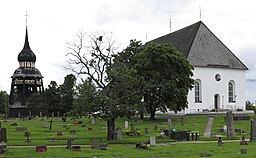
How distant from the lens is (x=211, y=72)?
2785 inches

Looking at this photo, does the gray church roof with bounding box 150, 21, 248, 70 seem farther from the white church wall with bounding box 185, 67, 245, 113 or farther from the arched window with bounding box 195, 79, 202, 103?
the arched window with bounding box 195, 79, 202, 103

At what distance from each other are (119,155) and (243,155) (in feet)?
21.9

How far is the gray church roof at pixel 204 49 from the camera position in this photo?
227 feet

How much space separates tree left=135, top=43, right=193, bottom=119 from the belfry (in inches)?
1523

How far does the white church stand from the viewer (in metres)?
69.4

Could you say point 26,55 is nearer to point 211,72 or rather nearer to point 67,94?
point 67,94

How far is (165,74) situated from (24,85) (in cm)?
4591

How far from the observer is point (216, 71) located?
7112cm

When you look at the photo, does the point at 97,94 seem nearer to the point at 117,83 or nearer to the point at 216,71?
the point at 117,83

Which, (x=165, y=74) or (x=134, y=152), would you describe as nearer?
(x=134, y=152)

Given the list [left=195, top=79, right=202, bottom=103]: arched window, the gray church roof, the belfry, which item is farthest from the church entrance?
the belfry

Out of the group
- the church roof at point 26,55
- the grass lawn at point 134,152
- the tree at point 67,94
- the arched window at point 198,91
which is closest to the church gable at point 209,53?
the arched window at point 198,91

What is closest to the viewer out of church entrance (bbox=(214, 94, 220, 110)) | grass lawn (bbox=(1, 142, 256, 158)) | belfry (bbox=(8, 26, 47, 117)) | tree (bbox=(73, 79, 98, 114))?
grass lawn (bbox=(1, 142, 256, 158))

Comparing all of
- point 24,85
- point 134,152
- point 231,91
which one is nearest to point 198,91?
point 231,91
